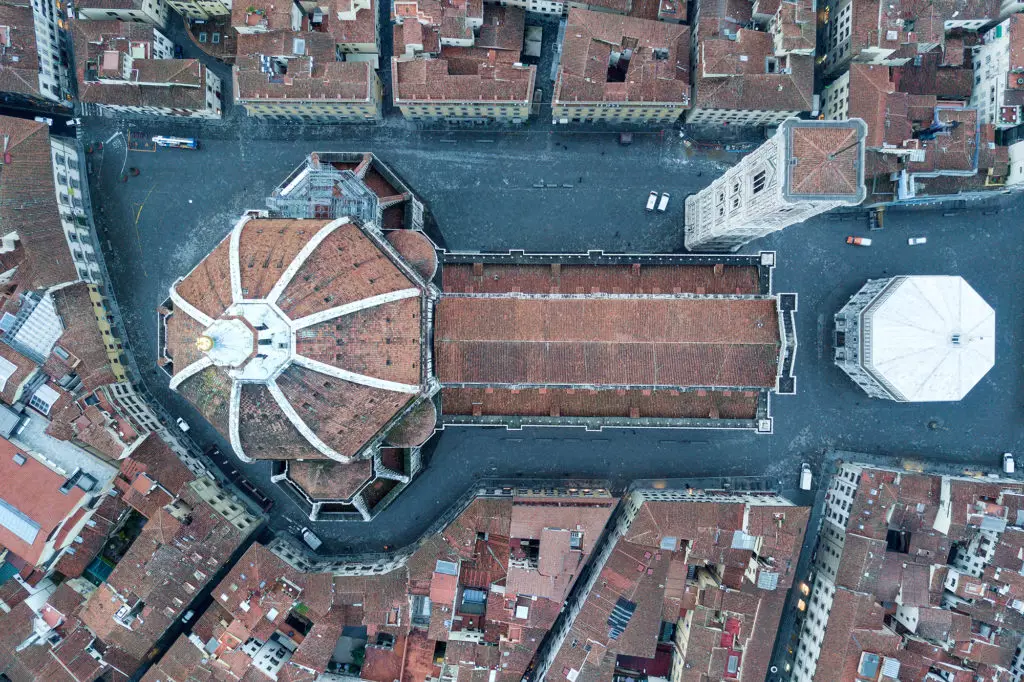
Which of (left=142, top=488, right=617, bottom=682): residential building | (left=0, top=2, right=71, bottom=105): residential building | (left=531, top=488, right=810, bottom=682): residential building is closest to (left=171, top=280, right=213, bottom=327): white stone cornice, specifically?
(left=142, top=488, right=617, bottom=682): residential building

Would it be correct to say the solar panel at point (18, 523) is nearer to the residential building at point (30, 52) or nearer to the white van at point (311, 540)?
the white van at point (311, 540)

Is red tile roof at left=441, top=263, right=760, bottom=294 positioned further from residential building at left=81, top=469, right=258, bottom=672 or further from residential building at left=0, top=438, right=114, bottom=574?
residential building at left=0, top=438, right=114, bottom=574

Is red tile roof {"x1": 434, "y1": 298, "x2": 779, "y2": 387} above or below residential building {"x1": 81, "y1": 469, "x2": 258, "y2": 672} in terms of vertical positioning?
above

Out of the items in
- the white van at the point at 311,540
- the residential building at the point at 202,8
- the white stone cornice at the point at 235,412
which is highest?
the residential building at the point at 202,8

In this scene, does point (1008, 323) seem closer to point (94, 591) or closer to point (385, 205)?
point (385, 205)

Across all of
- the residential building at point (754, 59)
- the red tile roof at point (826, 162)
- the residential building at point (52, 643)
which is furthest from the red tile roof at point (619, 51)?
the residential building at point (52, 643)

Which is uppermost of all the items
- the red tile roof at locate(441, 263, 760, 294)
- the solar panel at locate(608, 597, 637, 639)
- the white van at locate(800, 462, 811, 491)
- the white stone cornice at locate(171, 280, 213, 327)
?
the red tile roof at locate(441, 263, 760, 294)

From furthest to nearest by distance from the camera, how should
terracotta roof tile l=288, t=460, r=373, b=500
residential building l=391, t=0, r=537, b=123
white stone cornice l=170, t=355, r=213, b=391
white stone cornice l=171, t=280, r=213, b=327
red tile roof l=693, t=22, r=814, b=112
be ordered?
residential building l=391, t=0, r=537, b=123 → red tile roof l=693, t=22, r=814, b=112 → terracotta roof tile l=288, t=460, r=373, b=500 → white stone cornice l=171, t=280, r=213, b=327 → white stone cornice l=170, t=355, r=213, b=391
